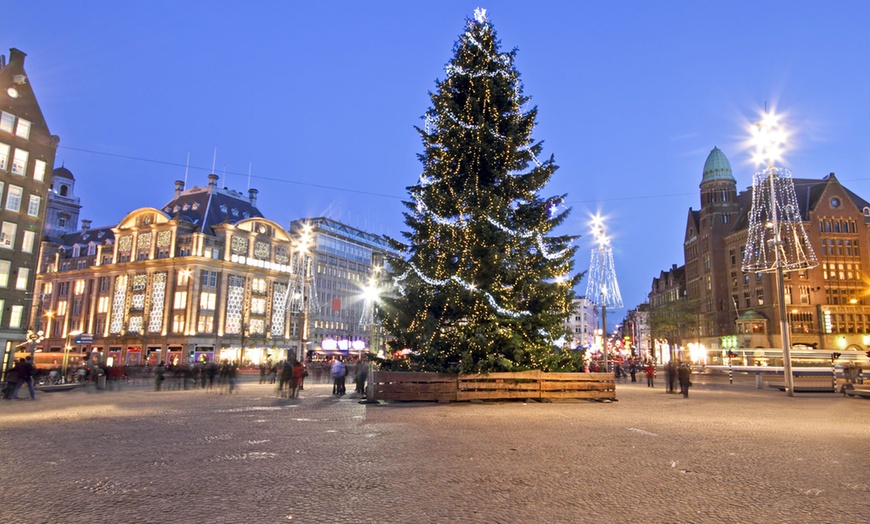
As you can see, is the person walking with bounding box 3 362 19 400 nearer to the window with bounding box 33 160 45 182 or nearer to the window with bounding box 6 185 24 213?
the window with bounding box 6 185 24 213

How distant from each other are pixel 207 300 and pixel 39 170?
38511mm

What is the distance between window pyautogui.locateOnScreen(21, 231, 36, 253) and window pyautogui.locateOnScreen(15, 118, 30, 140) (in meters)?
7.68

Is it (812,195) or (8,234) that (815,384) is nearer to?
(8,234)

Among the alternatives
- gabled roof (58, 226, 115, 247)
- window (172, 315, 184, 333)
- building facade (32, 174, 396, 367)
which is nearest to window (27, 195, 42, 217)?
building facade (32, 174, 396, 367)

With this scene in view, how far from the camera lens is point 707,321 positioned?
96.1m

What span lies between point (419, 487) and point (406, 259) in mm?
15958

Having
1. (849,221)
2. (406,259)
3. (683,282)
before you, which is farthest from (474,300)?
(683,282)

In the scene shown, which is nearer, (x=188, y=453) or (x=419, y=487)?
(x=419, y=487)

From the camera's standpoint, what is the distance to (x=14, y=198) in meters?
45.1

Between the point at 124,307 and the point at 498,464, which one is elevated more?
the point at 124,307

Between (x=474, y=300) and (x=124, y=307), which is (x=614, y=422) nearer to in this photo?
(x=474, y=300)

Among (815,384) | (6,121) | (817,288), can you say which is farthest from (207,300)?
(817,288)

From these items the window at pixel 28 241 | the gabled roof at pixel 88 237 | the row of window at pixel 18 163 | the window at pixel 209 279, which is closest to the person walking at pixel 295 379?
the window at pixel 28 241

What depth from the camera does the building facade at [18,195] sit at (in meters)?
44.3
